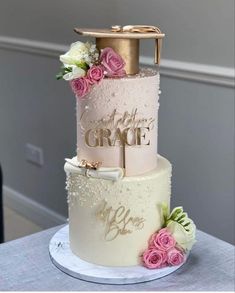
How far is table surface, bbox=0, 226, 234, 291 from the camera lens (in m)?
1.19

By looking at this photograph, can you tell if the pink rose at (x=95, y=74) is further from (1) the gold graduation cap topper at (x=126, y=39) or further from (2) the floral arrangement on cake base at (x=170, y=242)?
(2) the floral arrangement on cake base at (x=170, y=242)

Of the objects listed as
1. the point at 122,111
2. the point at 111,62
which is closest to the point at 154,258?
the point at 122,111

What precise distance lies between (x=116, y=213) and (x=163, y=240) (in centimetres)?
13

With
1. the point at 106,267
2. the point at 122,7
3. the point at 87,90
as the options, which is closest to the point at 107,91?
the point at 87,90

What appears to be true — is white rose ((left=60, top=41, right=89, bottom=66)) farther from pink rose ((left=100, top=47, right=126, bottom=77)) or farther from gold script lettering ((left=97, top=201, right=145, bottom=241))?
gold script lettering ((left=97, top=201, right=145, bottom=241))

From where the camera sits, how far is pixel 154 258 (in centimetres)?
124

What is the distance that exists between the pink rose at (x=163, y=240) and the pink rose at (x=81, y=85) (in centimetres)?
38

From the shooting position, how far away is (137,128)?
3.93ft

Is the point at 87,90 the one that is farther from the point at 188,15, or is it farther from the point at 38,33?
the point at 38,33

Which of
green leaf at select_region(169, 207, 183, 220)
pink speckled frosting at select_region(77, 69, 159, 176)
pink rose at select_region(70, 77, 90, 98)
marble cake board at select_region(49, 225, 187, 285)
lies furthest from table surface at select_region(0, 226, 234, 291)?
pink rose at select_region(70, 77, 90, 98)

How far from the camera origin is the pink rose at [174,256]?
1246mm

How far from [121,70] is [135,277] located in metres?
0.47

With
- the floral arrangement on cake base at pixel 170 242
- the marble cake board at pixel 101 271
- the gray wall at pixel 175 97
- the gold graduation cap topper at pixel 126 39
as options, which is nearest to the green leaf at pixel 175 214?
the floral arrangement on cake base at pixel 170 242

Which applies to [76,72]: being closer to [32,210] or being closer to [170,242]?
[170,242]
